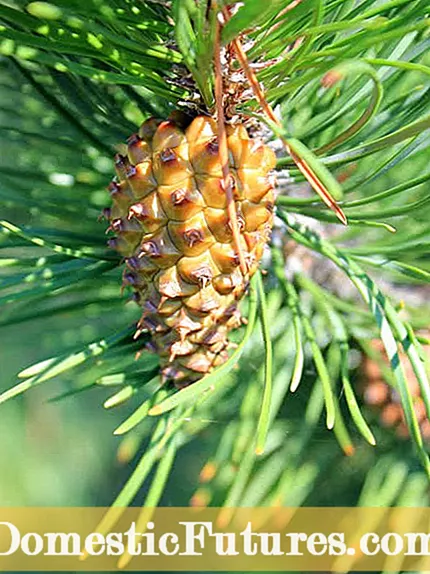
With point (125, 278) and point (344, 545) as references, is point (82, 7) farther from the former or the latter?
point (344, 545)

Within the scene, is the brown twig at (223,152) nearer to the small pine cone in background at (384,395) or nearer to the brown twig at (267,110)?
the brown twig at (267,110)

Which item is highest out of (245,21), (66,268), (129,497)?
(245,21)

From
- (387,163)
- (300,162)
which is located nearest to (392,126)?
(387,163)

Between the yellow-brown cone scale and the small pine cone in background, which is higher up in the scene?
the yellow-brown cone scale

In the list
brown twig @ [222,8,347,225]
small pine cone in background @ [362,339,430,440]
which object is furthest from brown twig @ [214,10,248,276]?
small pine cone in background @ [362,339,430,440]

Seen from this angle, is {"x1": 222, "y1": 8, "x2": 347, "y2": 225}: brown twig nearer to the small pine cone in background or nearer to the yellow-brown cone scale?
the yellow-brown cone scale

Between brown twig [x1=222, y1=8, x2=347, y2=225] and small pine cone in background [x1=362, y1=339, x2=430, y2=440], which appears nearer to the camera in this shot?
brown twig [x1=222, y1=8, x2=347, y2=225]

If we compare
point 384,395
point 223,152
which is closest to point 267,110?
point 223,152

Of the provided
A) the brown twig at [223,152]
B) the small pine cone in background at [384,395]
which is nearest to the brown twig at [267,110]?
the brown twig at [223,152]
